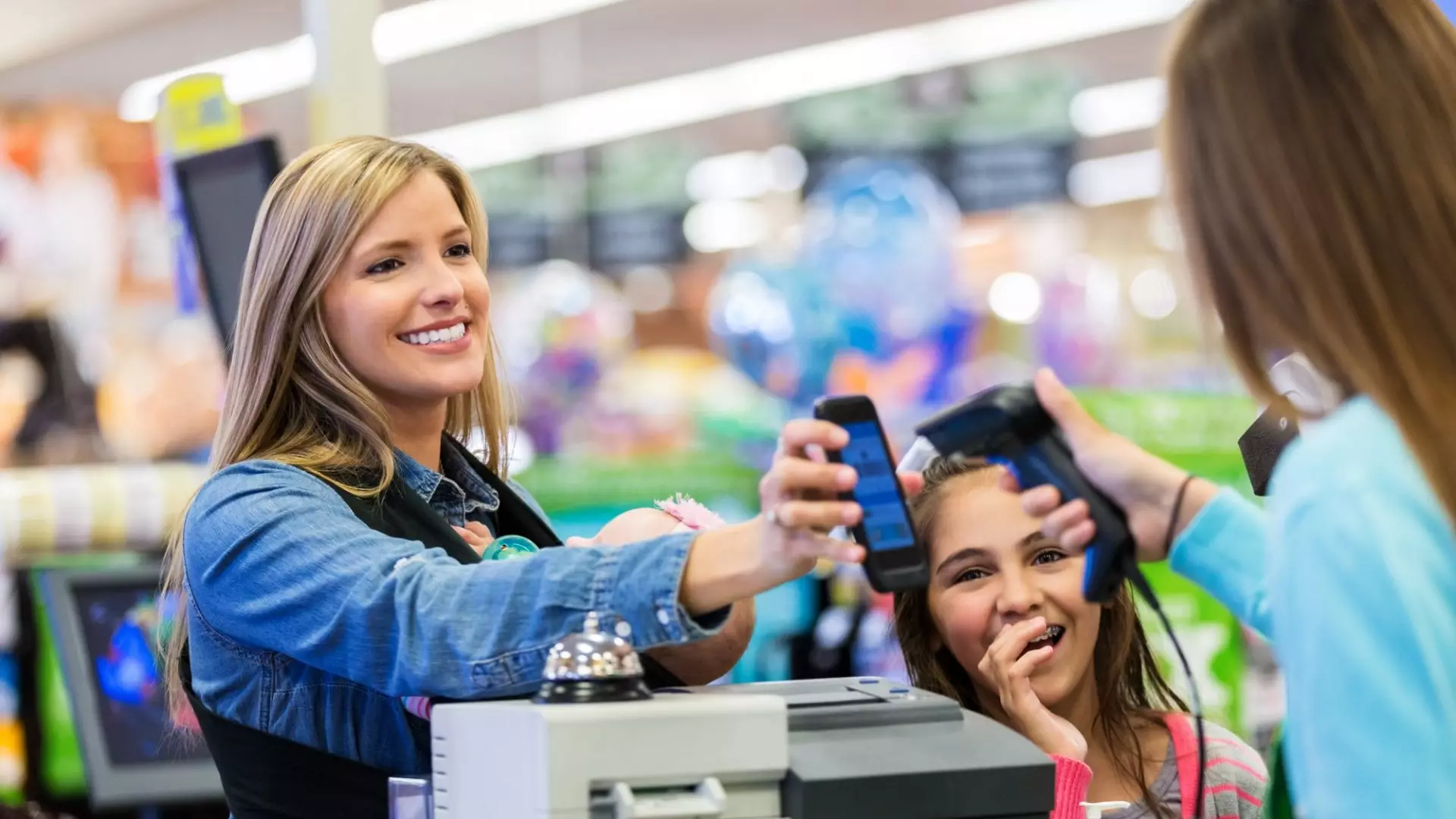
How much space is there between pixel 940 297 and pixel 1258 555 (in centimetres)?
593

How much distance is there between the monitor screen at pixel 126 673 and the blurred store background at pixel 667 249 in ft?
0.06

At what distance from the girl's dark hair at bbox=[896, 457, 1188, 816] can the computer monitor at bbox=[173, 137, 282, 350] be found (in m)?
1.31

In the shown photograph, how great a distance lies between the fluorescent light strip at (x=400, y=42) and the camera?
781 cm

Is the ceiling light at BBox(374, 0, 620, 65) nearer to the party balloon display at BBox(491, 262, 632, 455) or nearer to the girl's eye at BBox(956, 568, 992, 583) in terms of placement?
the party balloon display at BBox(491, 262, 632, 455)

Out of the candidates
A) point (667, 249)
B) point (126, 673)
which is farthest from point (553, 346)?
point (126, 673)

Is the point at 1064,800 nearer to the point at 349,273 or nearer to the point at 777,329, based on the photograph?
the point at 349,273

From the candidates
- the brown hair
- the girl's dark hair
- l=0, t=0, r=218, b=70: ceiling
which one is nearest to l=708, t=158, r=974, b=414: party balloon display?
l=0, t=0, r=218, b=70: ceiling

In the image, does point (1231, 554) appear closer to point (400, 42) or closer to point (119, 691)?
point (119, 691)

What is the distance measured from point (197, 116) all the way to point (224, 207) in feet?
1.69

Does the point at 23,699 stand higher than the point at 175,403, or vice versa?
the point at 175,403

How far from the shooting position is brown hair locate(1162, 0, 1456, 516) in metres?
1.22

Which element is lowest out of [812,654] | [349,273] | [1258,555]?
[812,654]

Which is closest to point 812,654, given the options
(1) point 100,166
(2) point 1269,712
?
(2) point 1269,712

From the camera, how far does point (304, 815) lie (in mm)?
1854
